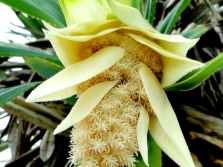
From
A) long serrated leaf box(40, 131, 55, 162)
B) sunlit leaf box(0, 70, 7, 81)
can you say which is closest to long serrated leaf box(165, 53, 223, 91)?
long serrated leaf box(40, 131, 55, 162)

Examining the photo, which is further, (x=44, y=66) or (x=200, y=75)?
(x=44, y=66)

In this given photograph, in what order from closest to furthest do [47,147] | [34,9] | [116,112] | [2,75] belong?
[116,112]
[34,9]
[47,147]
[2,75]

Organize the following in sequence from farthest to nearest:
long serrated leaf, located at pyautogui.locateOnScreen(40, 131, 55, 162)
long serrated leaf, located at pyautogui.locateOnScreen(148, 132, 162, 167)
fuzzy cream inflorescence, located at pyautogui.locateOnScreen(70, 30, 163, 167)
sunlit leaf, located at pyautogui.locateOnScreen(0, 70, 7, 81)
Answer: sunlit leaf, located at pyautogui.locateOnScreen(0, 70, 7, 81)
long serrated leaf, located at pyautogui.locateOnScreen(40, 131, 55, 162)
long serrated leaf, located at pyautogui.locateOnScreen(148, 132, 162, 167)
fuzzy cream inflorescence, located at pyautogui.locateOnScreen(70, 30, 163, 167)

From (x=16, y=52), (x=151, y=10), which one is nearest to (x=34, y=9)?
(x=16, y=52)

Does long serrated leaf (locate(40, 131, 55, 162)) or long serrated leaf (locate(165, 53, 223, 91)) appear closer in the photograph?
long serrated leaf (locate(165, 53, 223, 91))

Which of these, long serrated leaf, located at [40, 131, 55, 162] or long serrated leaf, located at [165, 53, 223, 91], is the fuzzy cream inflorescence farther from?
long serrated leaf, located at [40, 131, 55, 162]

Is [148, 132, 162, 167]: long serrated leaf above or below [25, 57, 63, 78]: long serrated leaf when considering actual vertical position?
below

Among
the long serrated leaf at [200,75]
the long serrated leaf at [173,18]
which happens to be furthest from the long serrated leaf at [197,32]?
the long serrated leaf at [200,75]

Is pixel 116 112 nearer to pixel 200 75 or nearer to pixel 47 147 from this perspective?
pixel 200 75
